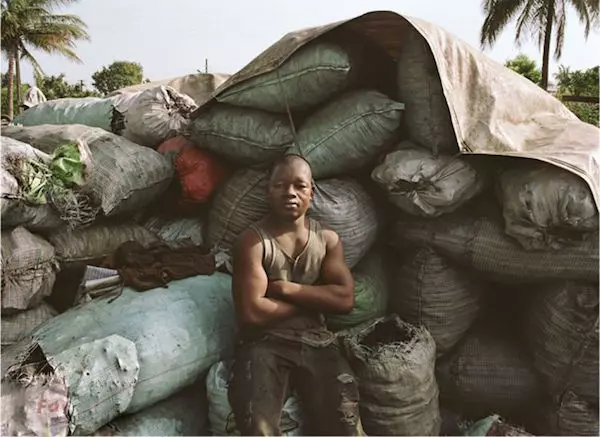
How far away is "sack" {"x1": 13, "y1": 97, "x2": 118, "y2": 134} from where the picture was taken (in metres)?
3.39

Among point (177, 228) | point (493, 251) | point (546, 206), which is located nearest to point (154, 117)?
point (177, 228)

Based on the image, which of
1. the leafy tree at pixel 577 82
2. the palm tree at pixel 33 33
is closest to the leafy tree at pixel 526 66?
the leafy tree at pixel 577 82

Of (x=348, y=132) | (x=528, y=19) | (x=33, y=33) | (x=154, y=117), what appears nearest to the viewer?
(x=348, y=132)

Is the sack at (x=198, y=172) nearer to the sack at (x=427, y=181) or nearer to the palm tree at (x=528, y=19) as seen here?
the sack at (x=427, y=181)

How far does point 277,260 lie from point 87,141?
1.15 m

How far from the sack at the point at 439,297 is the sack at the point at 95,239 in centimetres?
123

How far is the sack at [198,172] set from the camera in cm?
293

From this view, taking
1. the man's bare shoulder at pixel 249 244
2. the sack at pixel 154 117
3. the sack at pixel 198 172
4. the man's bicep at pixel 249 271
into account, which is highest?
the sack at pixel 154 117

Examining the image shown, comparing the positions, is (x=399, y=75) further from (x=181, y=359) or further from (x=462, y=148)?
(x=181, y=359)

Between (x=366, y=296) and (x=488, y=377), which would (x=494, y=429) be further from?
(x=366, y=296)

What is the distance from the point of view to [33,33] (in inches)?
844

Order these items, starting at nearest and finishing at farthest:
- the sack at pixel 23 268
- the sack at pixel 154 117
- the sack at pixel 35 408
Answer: the sack at pixel 35 408 < the sack at pixel 23 268 < the sack at pixel 154 117

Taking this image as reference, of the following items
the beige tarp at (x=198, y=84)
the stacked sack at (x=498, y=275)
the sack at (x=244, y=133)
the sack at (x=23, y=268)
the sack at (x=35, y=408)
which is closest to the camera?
the sack at (x=35, y=408)

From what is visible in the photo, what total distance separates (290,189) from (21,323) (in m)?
1.26
